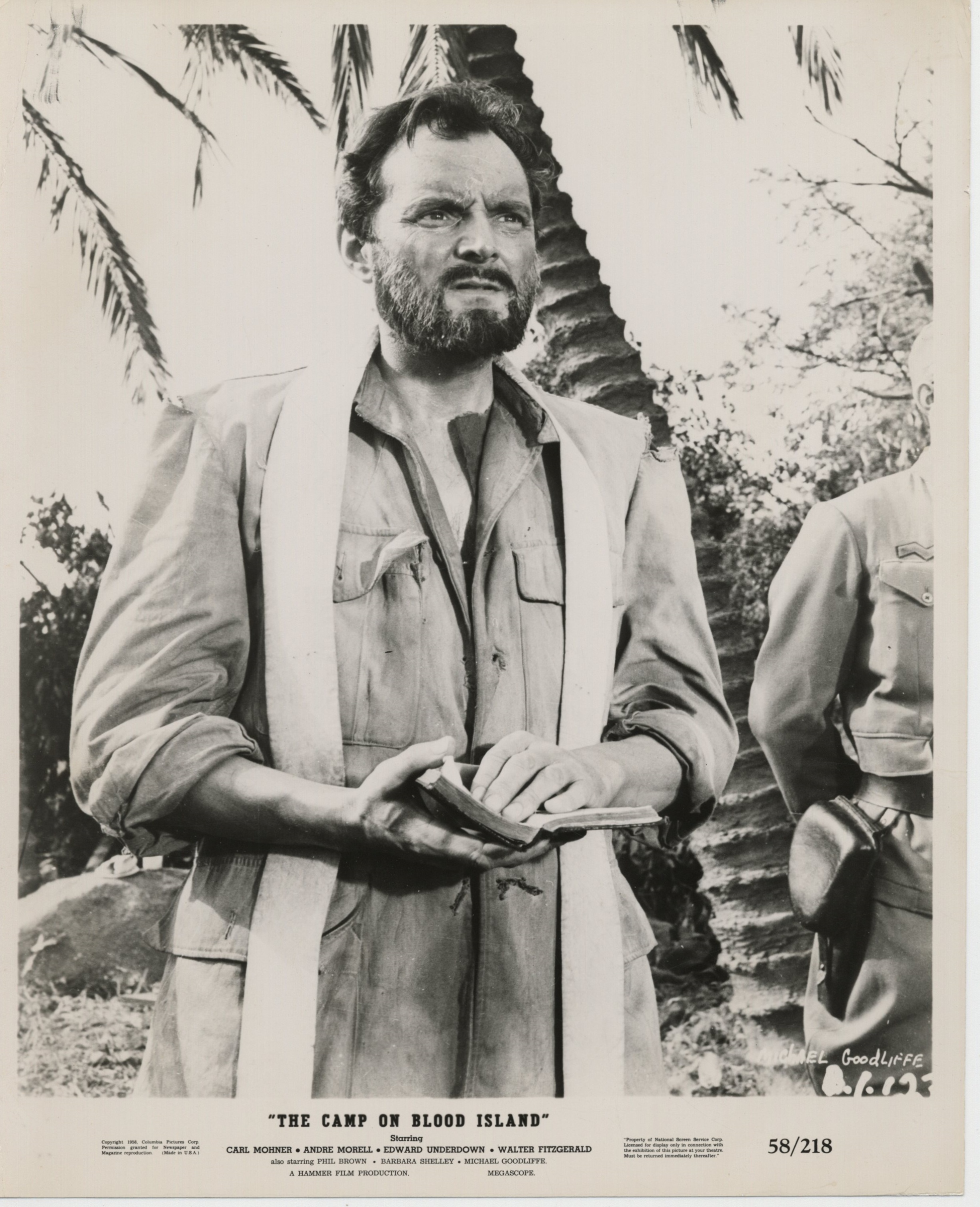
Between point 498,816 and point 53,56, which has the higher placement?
point 53,56

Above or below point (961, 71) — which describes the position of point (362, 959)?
below

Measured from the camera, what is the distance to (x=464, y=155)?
4.35 meters

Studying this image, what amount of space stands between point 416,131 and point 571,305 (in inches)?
26.8

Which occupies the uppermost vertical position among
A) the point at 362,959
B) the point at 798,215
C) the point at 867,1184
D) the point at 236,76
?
the point at 236,76

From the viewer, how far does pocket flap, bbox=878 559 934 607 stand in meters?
4.50

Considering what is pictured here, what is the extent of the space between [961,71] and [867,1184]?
11.0 ft

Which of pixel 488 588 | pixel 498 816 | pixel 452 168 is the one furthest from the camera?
pixel 452 168

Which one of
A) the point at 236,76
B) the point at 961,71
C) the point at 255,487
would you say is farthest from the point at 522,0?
the point at 255,487

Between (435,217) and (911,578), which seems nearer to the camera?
(435,217)

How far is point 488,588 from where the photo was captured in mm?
4230

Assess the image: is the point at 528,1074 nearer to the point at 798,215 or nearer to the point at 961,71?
the point at 798,215

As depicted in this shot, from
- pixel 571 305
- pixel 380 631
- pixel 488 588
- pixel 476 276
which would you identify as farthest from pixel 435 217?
pixel 380 631

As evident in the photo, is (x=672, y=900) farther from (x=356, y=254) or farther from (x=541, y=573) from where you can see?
(x=356, y=254)

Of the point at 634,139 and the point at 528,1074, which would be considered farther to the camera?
the point at 634,139
